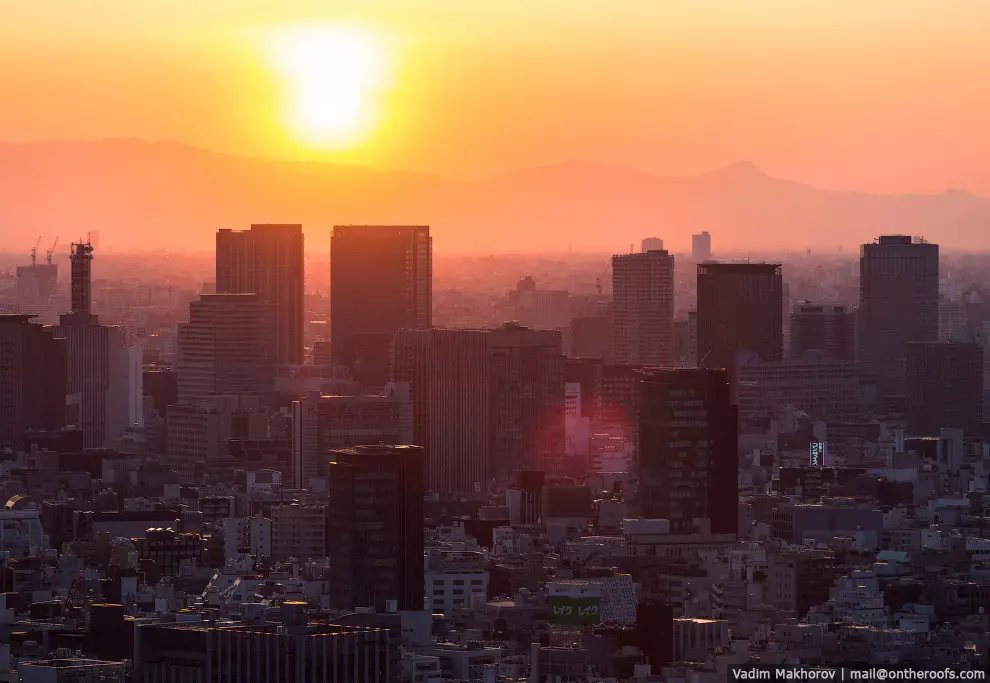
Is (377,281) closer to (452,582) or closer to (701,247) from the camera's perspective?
(701,247)

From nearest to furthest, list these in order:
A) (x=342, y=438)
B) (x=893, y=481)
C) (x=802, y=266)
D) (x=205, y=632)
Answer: (x=205, y=632) < (x=893, y=481) < (x=342, y=438) < (x=802, y=266)

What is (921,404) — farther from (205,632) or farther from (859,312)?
(205,632)

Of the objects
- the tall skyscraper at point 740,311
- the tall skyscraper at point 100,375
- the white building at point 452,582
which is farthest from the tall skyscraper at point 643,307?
the white building at point 452,582

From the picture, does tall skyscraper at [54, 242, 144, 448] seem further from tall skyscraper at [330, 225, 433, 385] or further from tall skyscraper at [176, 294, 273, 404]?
tall skyscraper at [330, 225, 433, 385]

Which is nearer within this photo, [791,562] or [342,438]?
[791,562]

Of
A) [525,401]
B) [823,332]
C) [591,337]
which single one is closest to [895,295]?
[823,332]


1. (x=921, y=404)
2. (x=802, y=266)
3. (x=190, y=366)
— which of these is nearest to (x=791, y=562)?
(x=921, y=404)

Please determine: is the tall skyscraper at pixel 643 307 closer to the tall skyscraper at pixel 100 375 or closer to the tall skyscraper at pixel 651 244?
the tall skyscraper at pixel 651 244
